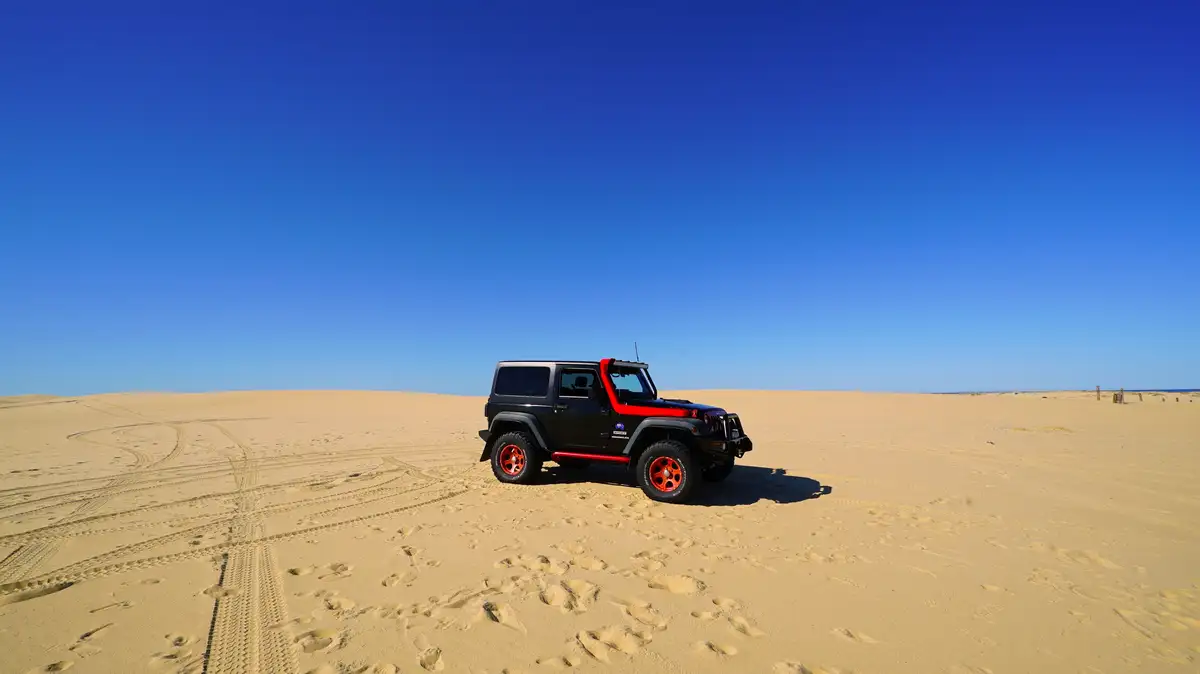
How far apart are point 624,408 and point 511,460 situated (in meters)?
2.48

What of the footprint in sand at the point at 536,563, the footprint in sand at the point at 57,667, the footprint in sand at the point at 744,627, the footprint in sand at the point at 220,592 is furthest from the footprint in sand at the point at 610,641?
the footprint in sand at the point at 57,667

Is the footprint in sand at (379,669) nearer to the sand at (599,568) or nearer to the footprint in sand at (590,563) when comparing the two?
the sand at (599,568)

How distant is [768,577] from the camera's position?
4.94m

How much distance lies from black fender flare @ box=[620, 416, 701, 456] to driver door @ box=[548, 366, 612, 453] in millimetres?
477

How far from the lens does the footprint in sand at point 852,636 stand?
12.4ft

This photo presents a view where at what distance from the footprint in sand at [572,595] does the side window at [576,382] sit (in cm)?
423

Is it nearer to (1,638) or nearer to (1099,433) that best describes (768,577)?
(1,638)

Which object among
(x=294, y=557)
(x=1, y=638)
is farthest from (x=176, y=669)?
(x=294, y=557)

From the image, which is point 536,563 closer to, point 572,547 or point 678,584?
point 572,547

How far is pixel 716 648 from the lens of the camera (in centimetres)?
366

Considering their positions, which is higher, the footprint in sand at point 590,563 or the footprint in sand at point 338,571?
the footprint in sand at point 590,563

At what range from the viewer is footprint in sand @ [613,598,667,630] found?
4.00 m

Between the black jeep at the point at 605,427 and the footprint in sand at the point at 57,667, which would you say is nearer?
the footprint in sand at the point at 57,667

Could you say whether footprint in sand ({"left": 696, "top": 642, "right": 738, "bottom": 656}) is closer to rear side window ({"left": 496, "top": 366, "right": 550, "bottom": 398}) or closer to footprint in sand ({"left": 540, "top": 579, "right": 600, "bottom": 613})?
footprint in sand ({"left": 540, "top": 579, "right": 600, "bottom": 613})
